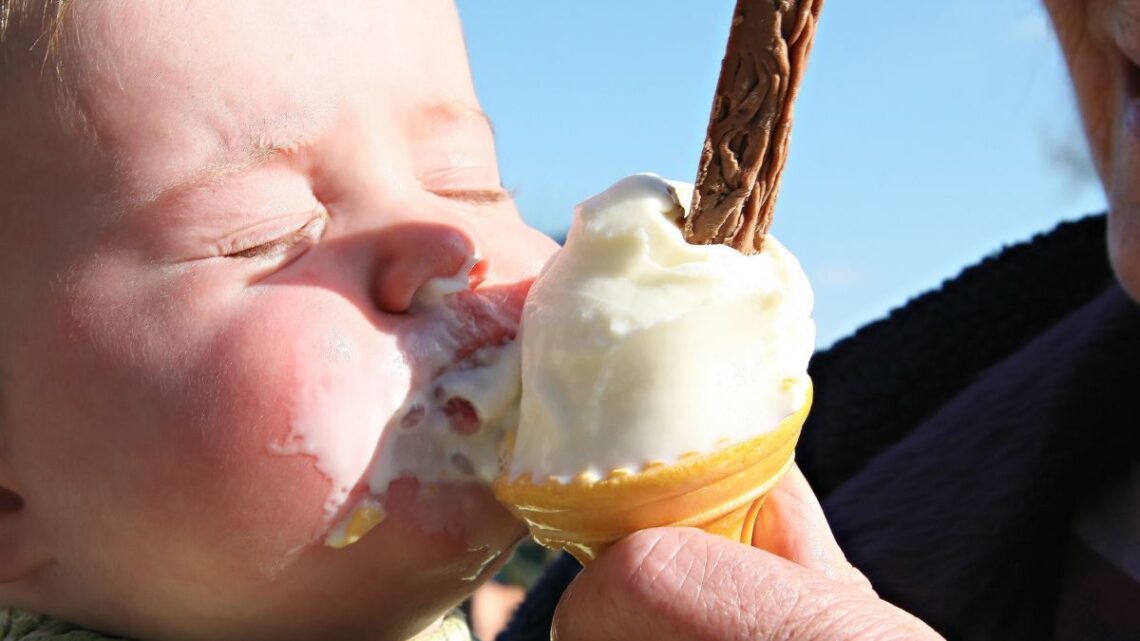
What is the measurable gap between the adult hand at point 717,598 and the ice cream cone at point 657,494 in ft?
0.08

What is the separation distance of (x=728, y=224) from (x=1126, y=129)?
1.13m

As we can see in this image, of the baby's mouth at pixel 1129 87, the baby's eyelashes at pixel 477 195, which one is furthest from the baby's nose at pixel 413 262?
the baby's mouth at pixel 1129 87

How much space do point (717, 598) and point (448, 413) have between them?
0.35m

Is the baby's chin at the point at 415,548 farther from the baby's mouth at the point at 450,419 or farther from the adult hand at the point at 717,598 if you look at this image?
the adult hand at the point at 717,598

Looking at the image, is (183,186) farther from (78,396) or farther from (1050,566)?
(1050,566)

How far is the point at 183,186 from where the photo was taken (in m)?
1.18

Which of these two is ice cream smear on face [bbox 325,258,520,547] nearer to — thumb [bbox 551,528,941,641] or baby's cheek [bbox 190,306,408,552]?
baby's cheek [bbox 190,306,408,552]

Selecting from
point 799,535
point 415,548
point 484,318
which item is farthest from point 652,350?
point 799,535

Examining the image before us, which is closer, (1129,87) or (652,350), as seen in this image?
(652,350)

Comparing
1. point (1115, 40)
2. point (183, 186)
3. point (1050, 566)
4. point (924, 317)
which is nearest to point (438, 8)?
point (183, 186)

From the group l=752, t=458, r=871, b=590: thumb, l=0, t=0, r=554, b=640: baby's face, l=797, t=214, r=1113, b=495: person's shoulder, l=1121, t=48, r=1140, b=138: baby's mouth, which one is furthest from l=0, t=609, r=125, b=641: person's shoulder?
l=797, t=214, r=1113, b=495: person's shoulder

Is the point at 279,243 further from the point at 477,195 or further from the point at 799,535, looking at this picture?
the point at 799,535

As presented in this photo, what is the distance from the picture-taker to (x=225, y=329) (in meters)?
1.14

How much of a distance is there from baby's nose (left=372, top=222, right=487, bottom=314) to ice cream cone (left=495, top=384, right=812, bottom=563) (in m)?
0.23
